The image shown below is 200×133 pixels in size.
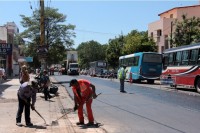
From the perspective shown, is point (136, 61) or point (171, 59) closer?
point (171, 59)

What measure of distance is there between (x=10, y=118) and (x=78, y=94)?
3452mm

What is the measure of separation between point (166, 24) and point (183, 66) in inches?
1543

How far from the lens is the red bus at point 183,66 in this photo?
26.0m

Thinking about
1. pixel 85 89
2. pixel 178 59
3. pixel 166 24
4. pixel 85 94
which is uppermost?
pixel 166 24

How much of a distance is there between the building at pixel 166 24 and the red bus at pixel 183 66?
111 ft

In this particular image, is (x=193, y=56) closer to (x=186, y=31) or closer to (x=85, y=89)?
(x=85, y=89)

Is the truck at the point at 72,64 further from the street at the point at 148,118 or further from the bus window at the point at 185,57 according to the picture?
the street at the point at 148,118

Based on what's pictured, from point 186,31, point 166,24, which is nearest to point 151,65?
point 186,31

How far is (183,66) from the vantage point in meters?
28.0

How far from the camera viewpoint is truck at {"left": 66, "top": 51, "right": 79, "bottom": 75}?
8300 centimetres

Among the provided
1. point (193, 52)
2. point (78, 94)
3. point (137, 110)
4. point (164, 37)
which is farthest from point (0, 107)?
point (164, 37)

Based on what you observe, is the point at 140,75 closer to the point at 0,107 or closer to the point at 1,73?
the point at 1,73

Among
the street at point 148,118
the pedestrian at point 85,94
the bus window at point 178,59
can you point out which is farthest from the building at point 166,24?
the pedestrian at point 85,94

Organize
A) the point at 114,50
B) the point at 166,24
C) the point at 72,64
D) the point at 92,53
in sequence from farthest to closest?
the point at 92,53, the point at 114,50, the point at 72,64, the point at 166,24
